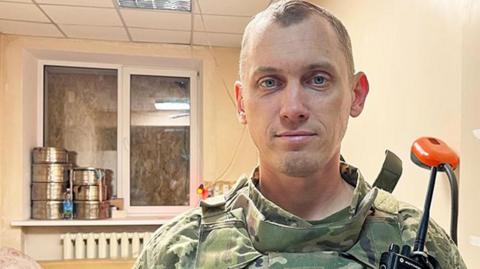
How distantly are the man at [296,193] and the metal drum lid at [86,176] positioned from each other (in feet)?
9.12

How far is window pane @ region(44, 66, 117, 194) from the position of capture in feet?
11.8

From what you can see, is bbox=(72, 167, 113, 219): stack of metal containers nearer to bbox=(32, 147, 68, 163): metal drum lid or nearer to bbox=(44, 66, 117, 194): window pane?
bbox=(32, 147, 68, 163): metal drum lid

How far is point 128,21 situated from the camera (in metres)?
2.88

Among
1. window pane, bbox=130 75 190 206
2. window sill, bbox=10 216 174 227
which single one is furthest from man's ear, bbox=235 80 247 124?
window pane, bbox=130 75 190 206

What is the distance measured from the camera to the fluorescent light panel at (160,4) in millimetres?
2568

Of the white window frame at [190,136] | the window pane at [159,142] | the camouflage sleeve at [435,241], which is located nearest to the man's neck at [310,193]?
the camouflage sleeve at [435,241]

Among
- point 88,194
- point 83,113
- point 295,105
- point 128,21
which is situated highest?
point 128,21

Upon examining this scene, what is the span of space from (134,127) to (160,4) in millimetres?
1405

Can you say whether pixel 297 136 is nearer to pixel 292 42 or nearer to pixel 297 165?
pixel 297 165

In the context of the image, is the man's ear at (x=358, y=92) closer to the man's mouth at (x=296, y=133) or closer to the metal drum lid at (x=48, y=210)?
the man's mouth at (x=296, y=133)

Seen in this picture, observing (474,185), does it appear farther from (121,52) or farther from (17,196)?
(17,196)

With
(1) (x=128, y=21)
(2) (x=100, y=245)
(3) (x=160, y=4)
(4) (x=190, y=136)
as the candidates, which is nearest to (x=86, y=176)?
(2) (x=100, y=245)

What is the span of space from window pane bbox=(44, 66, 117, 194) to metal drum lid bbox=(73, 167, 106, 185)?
26 cm

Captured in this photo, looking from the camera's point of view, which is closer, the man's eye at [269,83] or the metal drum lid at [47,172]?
the man's eye at [269,83]
